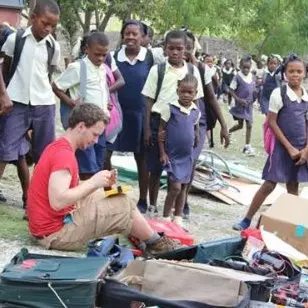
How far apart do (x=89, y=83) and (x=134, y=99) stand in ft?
2.50

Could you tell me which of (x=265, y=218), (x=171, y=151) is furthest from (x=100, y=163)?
(x=265, y=218)

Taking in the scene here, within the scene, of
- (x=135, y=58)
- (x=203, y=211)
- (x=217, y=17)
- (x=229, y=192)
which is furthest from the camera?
(x=217, y=17)

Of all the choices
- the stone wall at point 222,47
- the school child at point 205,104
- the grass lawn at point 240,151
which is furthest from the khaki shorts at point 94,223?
the stone wall at point 222,47

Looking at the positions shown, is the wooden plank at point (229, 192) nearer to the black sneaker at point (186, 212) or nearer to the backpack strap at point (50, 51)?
the black sneaker at point (186, 212)

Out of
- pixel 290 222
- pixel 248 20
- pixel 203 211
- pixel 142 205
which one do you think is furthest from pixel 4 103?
pixel 248 20

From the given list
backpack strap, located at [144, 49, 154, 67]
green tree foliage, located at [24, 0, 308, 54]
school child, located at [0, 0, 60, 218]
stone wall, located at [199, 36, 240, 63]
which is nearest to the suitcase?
school child, located at [0, 0, 60, 218]

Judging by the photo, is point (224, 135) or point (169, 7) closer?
point (224, 135)

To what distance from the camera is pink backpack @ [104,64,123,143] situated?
21.9 ft

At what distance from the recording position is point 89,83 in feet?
21.2

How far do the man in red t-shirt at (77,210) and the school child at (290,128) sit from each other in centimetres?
183

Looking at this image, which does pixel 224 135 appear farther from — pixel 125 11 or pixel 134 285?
pixel 125 11

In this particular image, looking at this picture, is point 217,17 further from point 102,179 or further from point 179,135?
point 102,179

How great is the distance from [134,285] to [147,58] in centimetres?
323

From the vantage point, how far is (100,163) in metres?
6.70
